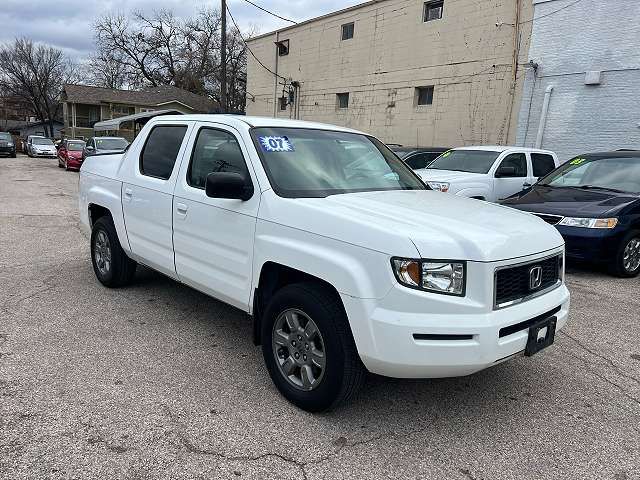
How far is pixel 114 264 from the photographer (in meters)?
5.14

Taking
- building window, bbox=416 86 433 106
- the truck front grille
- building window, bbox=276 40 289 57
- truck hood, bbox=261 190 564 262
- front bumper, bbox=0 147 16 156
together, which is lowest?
front bumper, bbox=0 147 16 156

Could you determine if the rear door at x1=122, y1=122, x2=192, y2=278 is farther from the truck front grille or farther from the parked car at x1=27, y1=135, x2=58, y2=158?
the parked car at x1=27, y1=135, x2=58, y2=158

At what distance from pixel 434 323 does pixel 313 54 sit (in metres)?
22.4

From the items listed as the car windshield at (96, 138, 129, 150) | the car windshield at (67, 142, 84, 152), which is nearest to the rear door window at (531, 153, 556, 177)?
the car windshield at (96, 138, 129, 150)

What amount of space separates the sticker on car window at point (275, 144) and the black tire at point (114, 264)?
229cm

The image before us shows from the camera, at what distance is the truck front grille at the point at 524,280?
273cm

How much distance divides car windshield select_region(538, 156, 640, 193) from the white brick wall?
21.5 ft

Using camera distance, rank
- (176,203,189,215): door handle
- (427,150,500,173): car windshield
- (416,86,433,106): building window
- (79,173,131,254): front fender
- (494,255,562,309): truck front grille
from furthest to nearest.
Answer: (416,86,433,106): building window, (427,150,500,173): car windshield, (79,173,131,254): front fender, (176,203,189,215): door handle, (494,255,562,309): truck front grille

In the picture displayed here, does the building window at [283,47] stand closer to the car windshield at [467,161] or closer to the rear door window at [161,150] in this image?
the car windshield at [467,161]

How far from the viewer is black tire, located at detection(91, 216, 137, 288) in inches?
201

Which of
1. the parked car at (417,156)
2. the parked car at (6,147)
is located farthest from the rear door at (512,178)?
the parked car at (6,147)

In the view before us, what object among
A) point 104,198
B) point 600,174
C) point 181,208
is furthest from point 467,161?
point 181,208

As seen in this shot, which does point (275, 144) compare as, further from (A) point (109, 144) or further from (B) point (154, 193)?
(A) point (109, 144)

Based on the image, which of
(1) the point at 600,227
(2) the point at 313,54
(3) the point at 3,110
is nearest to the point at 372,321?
(1) the point at 600,227
